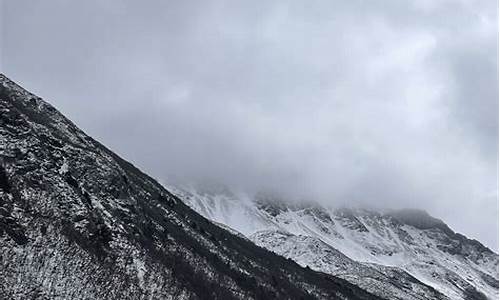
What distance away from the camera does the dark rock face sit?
9800 centimetres

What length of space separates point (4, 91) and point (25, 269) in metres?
74.9

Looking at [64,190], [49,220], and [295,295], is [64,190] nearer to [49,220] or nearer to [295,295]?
[49,220]

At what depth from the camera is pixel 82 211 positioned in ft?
387

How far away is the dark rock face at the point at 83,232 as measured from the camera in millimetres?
98000

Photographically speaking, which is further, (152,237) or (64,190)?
(152,237)

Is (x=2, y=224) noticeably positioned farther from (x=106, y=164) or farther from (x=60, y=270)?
(x=106, y=164)

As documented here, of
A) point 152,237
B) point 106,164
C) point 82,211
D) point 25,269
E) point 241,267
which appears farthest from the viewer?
point 241,267

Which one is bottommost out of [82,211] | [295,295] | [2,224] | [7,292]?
[7,292]

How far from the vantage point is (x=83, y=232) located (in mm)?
111875

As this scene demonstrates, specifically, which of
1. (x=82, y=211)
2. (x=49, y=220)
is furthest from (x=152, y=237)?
(x=49, y=220)

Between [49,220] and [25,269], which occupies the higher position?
[49,220]

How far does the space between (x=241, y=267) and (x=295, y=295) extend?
19.4 m

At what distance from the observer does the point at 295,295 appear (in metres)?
180

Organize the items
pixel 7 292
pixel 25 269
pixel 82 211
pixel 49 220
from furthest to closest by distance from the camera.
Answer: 1. pixel 82 211
2. pixel 49 220
3. pixel 25 269
4. pixel 7 292
